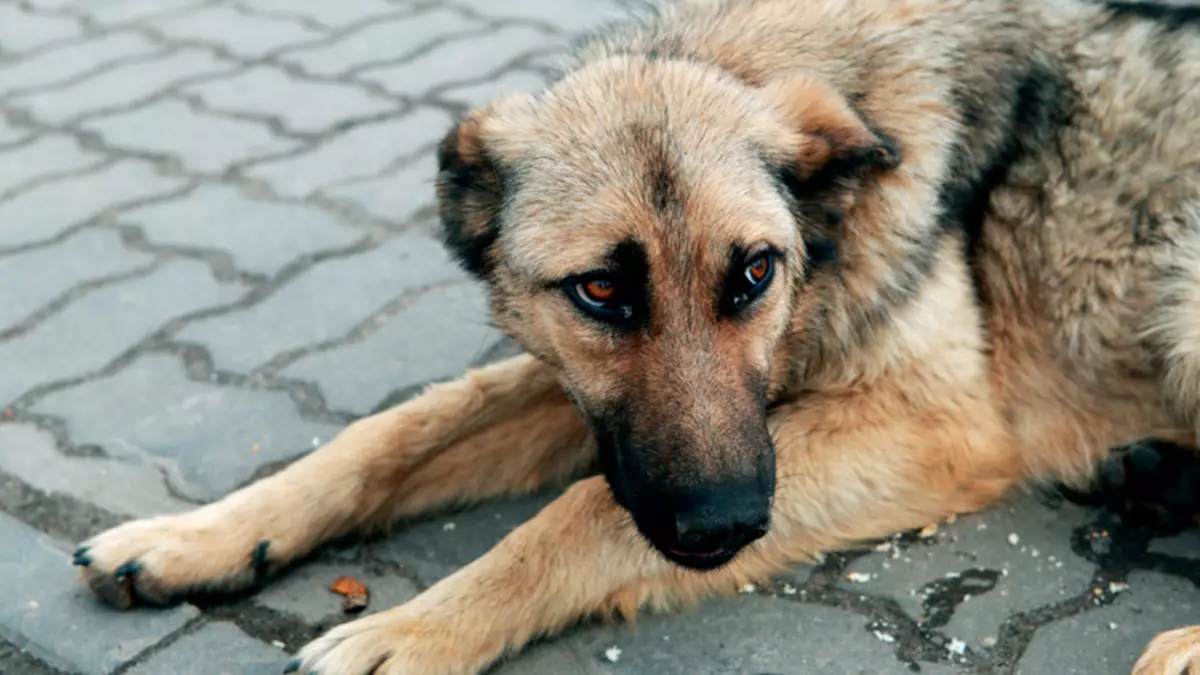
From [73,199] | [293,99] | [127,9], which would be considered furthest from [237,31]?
[73,199]

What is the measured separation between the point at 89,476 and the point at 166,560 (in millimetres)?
644

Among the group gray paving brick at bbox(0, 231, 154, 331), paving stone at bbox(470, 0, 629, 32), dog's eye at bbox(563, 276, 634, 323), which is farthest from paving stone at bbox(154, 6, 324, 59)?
dog's eye at bbox(563, 276, 634, 323)

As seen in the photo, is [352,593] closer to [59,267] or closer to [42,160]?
[59,267]

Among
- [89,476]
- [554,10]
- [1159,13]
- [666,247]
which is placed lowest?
[89,476]

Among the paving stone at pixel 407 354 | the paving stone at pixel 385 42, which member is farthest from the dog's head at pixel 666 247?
the paving stone at pixel 385 42

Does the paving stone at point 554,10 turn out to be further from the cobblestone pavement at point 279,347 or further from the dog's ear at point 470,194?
the dog's ear at point 470,194

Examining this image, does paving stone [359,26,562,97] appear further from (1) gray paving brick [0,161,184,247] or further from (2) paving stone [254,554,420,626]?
(2) paving stone [254,554,420,626]

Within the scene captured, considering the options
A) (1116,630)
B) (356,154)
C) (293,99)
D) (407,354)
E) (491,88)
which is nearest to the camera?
(1116,630)

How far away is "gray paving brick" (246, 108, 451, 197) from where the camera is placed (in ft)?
16.6

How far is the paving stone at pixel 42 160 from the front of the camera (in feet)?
16.8

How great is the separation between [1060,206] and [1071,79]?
378mm

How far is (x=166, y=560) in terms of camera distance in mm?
2924

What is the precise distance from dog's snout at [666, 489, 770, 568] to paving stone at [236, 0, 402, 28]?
481 centimetres

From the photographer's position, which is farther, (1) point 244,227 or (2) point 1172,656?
(1) point 244,227
